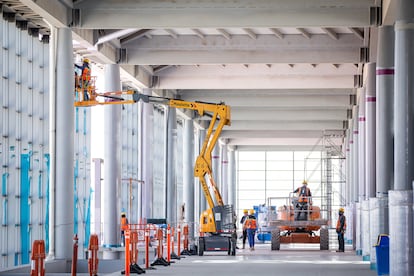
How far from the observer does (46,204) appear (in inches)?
1475

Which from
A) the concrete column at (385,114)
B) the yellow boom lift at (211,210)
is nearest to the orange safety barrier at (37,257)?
the concrete column at (385,114)

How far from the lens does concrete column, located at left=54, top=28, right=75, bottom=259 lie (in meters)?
31.1

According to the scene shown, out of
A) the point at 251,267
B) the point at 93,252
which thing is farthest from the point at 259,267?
the point at 93,252

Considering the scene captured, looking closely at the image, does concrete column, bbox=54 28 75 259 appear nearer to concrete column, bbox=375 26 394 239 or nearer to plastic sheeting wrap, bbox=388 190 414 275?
concrete column, bbox=375 26 394 239

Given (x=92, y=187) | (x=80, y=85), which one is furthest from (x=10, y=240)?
(x=92, y=187)

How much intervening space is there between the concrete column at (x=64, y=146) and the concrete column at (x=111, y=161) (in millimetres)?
7729

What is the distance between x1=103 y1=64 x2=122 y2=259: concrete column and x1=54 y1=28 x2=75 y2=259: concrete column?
25.4 feet

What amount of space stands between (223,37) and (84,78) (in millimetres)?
6148

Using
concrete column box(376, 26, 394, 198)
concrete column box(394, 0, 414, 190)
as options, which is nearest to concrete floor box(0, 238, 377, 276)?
concrete column box(376, 26, 394, 198)

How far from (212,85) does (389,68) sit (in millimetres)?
18405

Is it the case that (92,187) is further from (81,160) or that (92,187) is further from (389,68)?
(389,68)

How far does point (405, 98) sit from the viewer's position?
2259cm

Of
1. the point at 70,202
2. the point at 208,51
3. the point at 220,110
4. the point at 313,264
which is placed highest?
the point at 208,51

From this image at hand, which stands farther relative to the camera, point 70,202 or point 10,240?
point 10,240
